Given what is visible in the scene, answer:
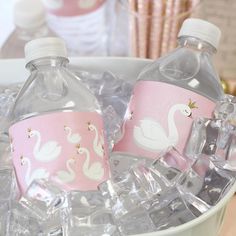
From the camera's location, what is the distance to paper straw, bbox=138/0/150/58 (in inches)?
37.8

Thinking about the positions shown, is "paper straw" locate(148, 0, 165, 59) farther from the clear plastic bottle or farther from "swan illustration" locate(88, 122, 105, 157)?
"swan illustration" locate(88, 122, 105, 157)

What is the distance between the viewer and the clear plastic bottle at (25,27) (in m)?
1.03

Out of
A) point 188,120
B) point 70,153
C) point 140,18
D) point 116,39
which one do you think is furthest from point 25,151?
point 116,39

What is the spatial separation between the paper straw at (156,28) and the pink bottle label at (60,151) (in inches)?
16.8

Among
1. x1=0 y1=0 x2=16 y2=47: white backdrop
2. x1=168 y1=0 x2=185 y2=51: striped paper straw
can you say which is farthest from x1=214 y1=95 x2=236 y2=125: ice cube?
x1=0 y1=0 x2=16 y2=47: white backdrop

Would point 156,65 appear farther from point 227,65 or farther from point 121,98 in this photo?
point 227,65

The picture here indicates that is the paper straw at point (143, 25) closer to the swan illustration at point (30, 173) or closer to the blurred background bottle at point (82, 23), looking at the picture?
the blurred background bottle at point (82, 23)

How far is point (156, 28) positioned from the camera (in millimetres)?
979

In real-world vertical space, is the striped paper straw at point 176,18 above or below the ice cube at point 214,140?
below

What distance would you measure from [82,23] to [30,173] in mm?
572

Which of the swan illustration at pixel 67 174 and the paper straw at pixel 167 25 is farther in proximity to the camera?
the paper straw at pixel 167 25

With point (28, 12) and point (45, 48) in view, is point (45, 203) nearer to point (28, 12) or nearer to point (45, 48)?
point (45, 48)

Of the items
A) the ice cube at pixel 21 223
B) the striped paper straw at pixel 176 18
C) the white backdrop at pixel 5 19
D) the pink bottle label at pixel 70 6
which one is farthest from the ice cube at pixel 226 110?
the white backdrop at pixel 5 19

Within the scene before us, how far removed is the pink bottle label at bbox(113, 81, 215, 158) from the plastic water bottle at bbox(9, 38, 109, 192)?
1.8 inches
